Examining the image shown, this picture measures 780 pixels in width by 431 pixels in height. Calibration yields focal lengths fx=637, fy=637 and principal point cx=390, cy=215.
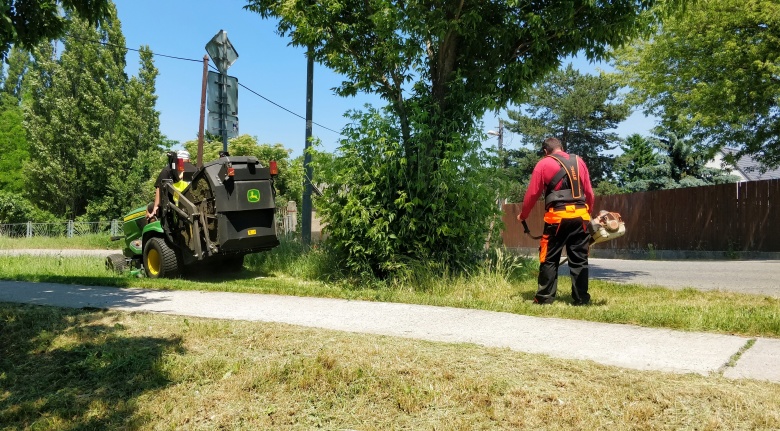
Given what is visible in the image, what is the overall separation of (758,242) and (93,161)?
3173 centimetres

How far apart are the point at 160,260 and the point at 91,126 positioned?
95.0ft

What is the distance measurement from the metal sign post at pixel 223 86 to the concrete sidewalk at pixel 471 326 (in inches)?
222

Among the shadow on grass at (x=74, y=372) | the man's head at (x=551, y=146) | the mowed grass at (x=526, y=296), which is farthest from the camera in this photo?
the man's head at (x=551, y=146)

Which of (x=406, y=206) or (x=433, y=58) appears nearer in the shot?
(x=406, y=206)

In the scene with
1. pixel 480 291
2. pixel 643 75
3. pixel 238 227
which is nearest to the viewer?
pixel 480 291

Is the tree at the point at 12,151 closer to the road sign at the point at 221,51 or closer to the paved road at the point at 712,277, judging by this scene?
the road sign at the point at 221,51

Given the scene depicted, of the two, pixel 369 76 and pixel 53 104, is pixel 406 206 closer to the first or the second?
pixel 369 76

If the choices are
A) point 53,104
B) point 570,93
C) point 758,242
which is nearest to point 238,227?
point 758,242

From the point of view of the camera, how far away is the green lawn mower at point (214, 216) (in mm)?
9156

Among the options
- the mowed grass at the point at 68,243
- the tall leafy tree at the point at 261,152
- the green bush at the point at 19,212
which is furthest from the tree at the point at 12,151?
the mowed grass at the point at 68,243

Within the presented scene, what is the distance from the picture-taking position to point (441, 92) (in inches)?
365

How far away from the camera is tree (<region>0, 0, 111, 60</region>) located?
5.55 meters

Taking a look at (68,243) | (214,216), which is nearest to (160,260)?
(214,216)

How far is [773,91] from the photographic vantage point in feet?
54.8
